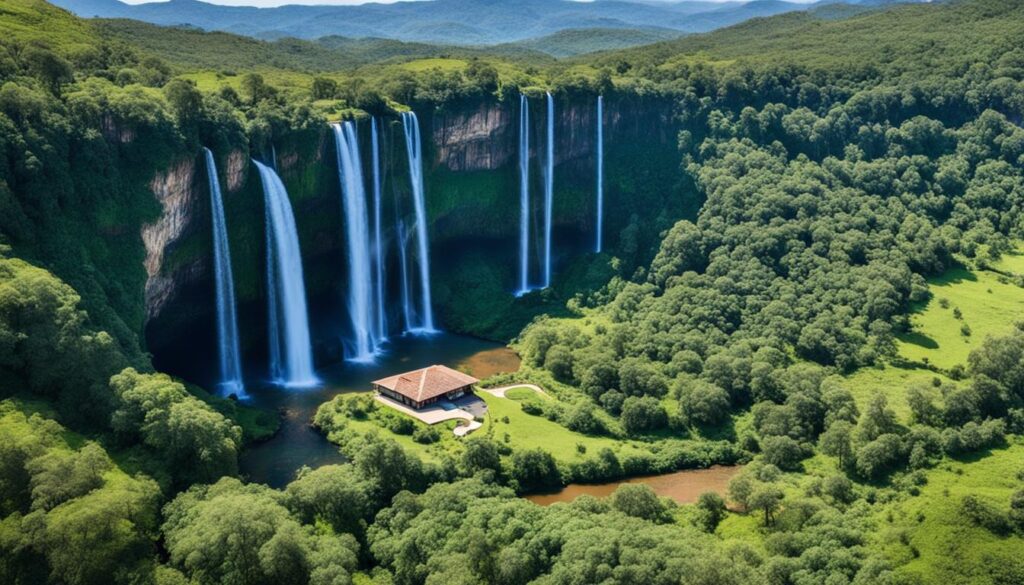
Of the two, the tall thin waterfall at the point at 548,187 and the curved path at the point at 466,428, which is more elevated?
the tall thin waterfall at the point at 548,187

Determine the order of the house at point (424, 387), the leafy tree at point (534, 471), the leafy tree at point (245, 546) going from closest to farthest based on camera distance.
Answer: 1. the leafy tree at point (245, 546)
2. the leafy tree at point (534, 471)
3. the house at point (424, 387)

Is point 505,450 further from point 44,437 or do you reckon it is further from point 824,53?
point 824,53

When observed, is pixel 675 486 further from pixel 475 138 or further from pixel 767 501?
pixel 475 138

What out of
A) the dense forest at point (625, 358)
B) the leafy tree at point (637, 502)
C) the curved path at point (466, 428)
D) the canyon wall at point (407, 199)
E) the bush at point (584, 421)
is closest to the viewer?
the dense forest at point (625, 358)

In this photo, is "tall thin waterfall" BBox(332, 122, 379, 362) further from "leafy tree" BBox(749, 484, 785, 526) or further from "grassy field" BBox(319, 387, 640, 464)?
"leafy tree" BBox(749, 484, 785, 526)

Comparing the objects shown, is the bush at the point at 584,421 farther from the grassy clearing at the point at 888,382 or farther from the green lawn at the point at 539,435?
the grassy clearing at the point at 888,382

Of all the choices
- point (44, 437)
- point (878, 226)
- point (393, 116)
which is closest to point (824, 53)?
point (878, 226)

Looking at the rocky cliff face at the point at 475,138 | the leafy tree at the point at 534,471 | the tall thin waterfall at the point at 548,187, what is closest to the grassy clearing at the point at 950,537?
the leafy tree at the point at 534,471

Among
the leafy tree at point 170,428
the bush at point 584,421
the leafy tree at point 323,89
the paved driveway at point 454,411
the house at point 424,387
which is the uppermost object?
the leafy tree at point 323,89

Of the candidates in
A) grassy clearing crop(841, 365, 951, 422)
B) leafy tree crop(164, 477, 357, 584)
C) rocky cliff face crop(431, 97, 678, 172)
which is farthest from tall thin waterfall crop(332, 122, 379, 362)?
grassy clearing crop(841, 365, 951, 422)
